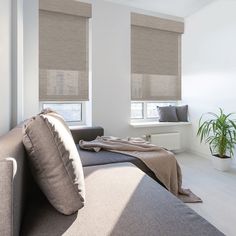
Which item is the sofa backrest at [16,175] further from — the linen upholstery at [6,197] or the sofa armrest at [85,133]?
the sofa armrest at [85,133]

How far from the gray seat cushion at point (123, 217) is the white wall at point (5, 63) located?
0.81 m

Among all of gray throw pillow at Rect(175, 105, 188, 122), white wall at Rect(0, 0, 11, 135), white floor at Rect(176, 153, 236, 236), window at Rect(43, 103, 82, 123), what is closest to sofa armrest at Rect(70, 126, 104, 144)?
window at Rect(43, 103, 82, 123)

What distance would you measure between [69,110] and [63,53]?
3.10 ft

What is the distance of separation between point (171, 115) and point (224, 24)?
1.76 meters

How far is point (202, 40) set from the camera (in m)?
3.88

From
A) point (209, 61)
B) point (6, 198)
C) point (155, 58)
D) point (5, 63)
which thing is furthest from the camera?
point (155, 58)

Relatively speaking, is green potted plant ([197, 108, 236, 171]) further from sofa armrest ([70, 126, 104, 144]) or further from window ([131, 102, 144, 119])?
sofa armrest ([70, 126, 104, 144])

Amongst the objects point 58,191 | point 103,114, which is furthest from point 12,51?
point 103,114

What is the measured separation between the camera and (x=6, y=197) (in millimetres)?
771

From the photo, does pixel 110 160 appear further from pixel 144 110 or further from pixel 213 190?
pixel 144 110

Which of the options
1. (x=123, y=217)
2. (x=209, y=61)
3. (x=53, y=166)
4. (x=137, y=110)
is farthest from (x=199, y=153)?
(x=53, y=166)

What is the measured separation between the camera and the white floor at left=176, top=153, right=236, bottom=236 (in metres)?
1.90

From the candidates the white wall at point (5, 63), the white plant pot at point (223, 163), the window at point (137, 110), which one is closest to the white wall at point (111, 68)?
the window at point (137, 110)

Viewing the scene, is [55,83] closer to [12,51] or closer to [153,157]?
[12,51]
